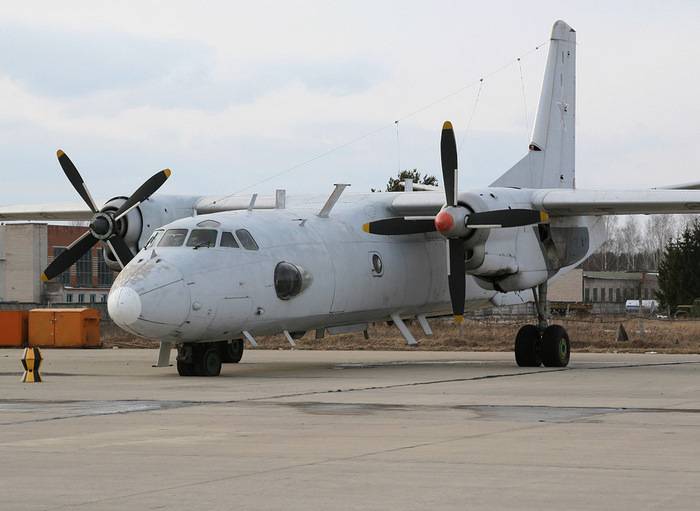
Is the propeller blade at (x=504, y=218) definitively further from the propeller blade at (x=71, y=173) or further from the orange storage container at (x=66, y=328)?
the orange storage container at (x=66, y=328)

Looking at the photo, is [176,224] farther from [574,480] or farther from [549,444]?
[574,480]

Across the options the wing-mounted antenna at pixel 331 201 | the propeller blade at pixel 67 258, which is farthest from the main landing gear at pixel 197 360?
the propeller blade at pixel 67 258

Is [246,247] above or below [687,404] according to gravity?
above

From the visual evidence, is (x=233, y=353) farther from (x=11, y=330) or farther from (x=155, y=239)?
(x=11, y=330)

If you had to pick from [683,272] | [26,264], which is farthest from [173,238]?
[683,272]

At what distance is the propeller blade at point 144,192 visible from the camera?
24.9 meters

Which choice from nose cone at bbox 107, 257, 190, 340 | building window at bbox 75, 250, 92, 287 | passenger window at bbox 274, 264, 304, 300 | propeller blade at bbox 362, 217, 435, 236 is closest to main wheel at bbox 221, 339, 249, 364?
propeller blade at bbox 362, 217, 435, 236

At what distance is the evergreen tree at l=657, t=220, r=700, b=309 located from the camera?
76000mm

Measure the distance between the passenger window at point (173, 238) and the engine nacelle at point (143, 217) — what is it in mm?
5097

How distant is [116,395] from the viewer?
1608cm

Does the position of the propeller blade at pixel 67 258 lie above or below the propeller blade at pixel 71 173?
below

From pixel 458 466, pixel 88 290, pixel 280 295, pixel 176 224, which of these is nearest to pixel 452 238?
pixel 280 295

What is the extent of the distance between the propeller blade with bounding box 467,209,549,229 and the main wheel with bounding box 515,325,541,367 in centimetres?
282

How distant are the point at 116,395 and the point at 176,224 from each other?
4947mm
